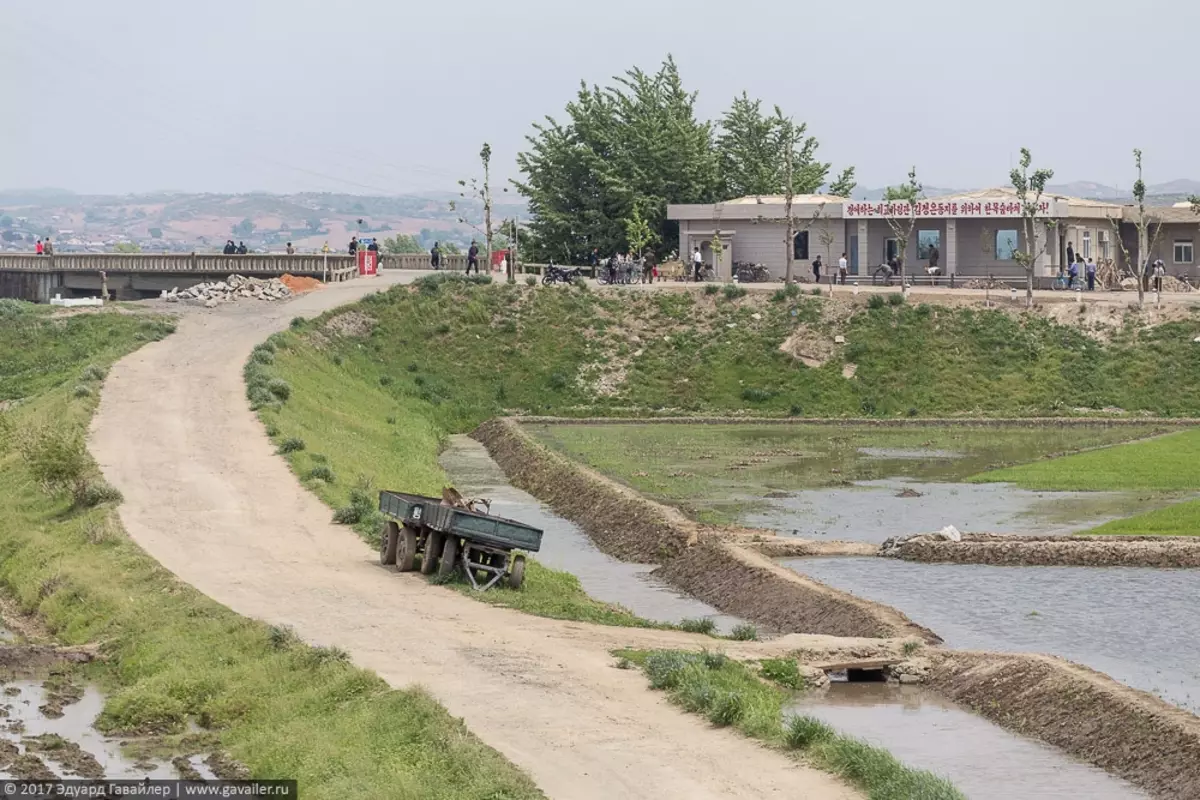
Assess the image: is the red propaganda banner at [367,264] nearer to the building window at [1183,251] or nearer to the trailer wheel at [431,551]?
the building window at [1183,251]

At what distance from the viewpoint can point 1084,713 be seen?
88.2ft

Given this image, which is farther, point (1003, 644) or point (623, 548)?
point (623, 548)

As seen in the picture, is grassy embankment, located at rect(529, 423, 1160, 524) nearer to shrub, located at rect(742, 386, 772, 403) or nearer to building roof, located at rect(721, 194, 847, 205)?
shrub, located at rect(742, 386, 772, 403)

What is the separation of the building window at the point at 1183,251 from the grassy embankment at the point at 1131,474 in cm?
3431

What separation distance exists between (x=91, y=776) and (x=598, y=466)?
35482 mm

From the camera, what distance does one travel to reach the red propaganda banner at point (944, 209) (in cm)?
9288

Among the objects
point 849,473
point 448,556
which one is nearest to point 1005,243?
point 849,473

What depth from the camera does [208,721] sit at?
91.8ft

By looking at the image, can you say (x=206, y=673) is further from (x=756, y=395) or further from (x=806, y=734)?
(x=756, y=395)

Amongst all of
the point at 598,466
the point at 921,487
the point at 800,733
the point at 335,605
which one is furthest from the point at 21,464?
the point at 800,733

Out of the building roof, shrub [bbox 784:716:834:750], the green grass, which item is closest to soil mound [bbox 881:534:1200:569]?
the green grass

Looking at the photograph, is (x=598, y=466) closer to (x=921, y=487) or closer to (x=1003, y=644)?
(x=921, y=487)

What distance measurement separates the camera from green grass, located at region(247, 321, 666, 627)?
122 feet

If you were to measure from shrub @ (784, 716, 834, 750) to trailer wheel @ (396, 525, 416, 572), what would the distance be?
1538 cm
